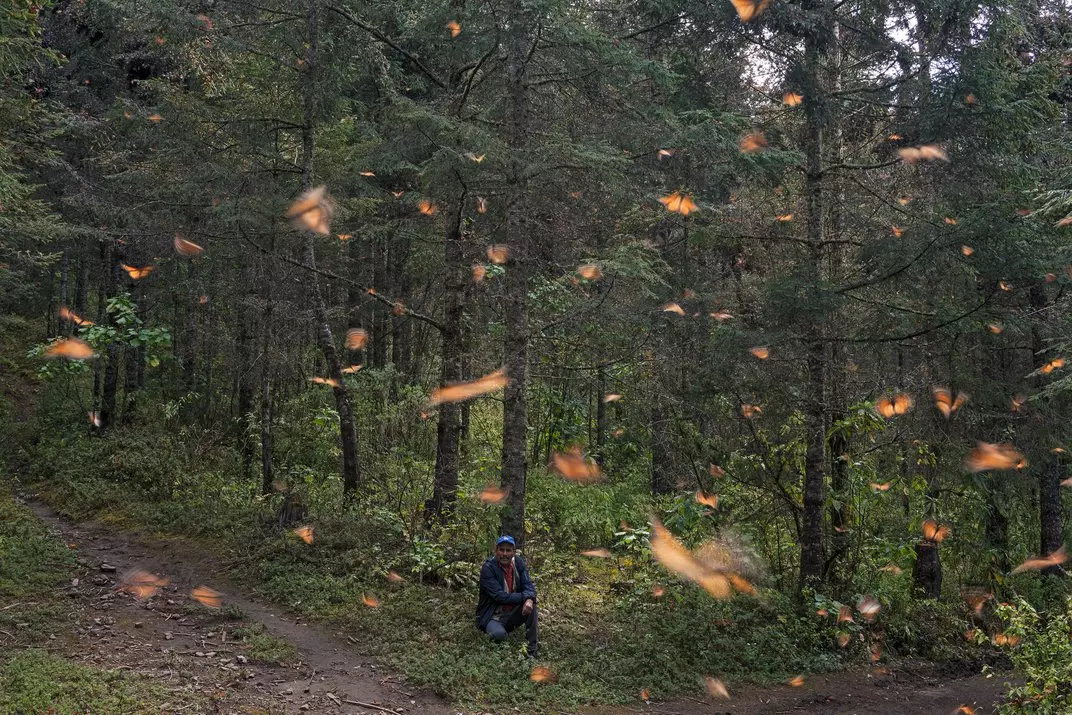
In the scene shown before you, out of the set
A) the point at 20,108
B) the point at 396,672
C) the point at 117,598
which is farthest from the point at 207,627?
the point at 20,108

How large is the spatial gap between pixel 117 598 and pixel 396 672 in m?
3.92

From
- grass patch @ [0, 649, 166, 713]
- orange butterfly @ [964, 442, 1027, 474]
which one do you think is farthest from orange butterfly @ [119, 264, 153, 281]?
orange butterfly @ [964, 442, 1027, 474]

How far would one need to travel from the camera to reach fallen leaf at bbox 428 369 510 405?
10180mm

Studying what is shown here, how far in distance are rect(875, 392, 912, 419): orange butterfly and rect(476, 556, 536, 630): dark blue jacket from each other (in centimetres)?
543

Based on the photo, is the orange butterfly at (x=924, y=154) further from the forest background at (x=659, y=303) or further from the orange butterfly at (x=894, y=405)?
the orange butterfly at (x=894, y=405)

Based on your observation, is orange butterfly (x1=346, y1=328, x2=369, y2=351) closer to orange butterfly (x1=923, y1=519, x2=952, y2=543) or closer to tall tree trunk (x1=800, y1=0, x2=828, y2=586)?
tall tree trunk (x1=800, y1=0, x2=828, y2=586)

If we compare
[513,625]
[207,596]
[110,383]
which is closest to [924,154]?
[513,625]

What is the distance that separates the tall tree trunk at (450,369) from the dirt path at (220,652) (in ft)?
9.18

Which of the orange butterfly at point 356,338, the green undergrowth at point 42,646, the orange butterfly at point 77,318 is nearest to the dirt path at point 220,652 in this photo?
the green undergrowth at point 42,646

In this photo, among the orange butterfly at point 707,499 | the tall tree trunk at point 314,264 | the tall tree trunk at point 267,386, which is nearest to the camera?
the orange butterfly at point 707,499

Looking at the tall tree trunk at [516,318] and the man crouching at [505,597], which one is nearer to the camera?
the man crouching at [505,597]

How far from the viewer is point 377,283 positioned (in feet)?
59.8

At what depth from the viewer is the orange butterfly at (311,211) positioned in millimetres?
11773

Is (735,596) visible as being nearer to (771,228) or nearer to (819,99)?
(771,228)
